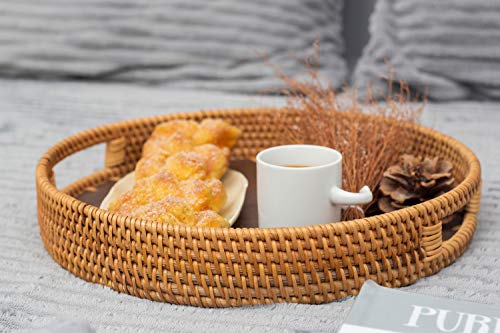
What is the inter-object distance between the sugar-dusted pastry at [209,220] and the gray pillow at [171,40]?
1005 millimetres

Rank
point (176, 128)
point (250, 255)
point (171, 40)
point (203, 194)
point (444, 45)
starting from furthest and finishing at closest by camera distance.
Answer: point (171, 40) < point (444, 45) < point (176, 128) < point (203, 194) < point (250, 255)

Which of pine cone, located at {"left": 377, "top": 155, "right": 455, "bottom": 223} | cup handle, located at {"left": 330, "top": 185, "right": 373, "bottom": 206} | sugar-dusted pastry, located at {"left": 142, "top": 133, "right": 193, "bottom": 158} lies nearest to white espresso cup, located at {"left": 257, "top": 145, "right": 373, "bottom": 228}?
cup handle, located at {"left": 330, "top": 185, "right": 373, "bottom": 206}

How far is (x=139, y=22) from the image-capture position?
73.8 inches

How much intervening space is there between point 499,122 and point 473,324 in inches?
41.5

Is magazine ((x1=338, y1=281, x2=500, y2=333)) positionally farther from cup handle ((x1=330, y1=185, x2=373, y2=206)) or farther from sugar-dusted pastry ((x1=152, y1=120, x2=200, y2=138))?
sugar-dusted pastry ((x1=152, y1=120, x2=200, y2=138))

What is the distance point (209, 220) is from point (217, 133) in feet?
1.11

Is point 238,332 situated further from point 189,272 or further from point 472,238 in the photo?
point 472,238

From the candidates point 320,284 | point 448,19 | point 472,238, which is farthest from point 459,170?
point 448,19

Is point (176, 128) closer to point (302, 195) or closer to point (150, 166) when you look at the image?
point (150, 166)

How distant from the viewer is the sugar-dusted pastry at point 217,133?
1.11m

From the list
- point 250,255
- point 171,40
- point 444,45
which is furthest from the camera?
point 171,40

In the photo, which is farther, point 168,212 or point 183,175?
point 183,175

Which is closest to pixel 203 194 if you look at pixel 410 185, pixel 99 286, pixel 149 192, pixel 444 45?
pixel 149 192

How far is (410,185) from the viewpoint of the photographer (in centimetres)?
95
